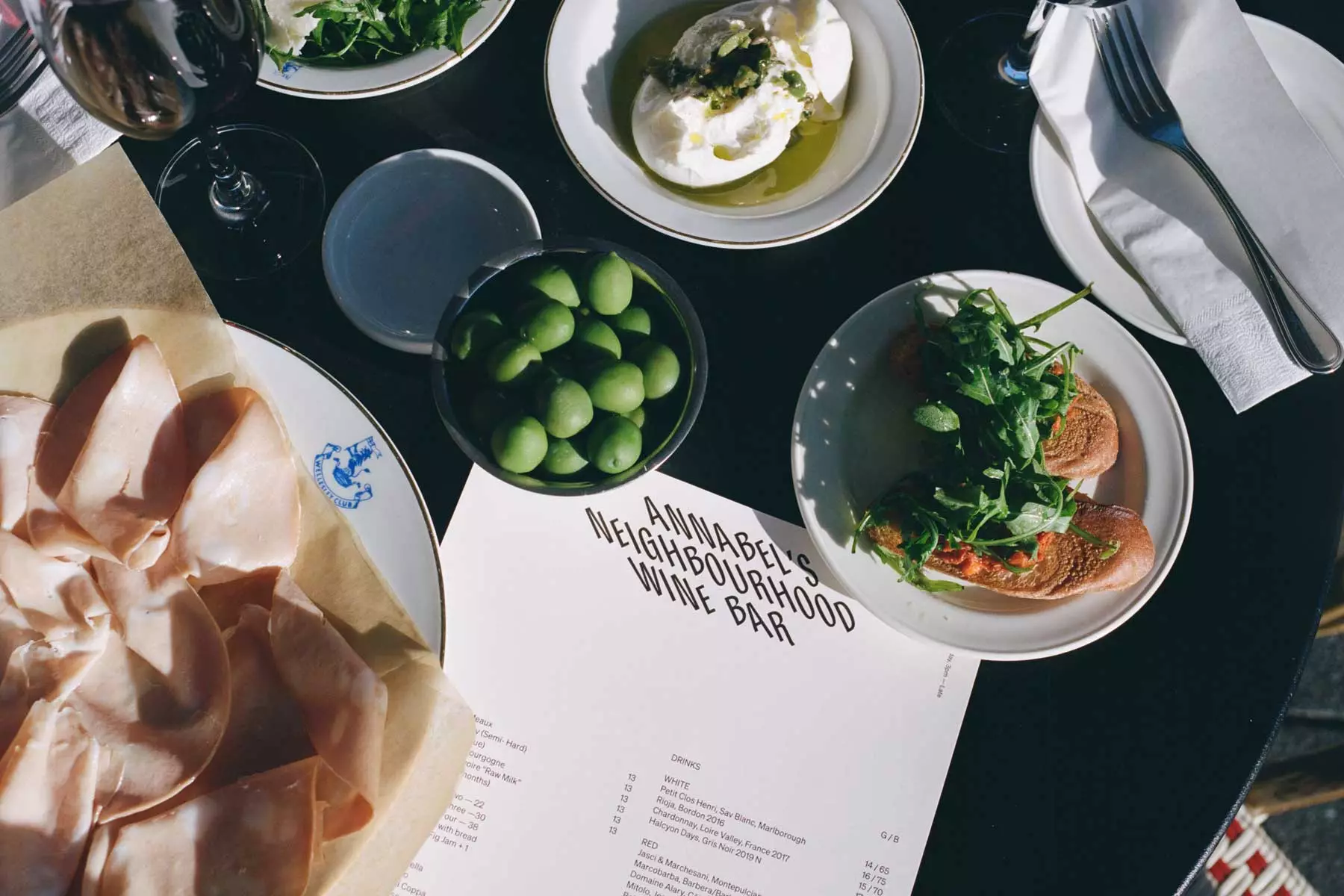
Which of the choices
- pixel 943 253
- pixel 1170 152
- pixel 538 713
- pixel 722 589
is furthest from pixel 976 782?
pixel 1170 152

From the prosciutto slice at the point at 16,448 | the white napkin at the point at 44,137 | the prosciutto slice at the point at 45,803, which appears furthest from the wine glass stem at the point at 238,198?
the prosciutto slice at the point at 45,803

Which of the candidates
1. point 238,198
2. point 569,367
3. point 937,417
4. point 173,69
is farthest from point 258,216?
point 937,417

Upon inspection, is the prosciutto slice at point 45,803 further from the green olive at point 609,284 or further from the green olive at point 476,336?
the green olive at point 609,284

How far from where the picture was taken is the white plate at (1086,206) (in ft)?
2.91

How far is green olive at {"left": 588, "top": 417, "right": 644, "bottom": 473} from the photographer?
76 cm

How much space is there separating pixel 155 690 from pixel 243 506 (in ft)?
0.61

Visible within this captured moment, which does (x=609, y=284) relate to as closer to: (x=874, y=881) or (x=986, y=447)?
(x=986, y=447)

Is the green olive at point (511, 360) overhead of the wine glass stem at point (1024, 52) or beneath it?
beneath

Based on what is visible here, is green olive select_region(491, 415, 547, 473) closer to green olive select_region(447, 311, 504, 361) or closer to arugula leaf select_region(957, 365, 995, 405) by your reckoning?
green olive select_region(447, 311, 504, 361)

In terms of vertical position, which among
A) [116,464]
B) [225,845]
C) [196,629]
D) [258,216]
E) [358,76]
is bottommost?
[225,845]

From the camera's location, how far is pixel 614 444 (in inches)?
29.8

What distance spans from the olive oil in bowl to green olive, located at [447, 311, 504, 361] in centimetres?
24

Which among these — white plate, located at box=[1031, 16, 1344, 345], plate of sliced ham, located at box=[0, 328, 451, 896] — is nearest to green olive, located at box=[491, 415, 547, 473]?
plate of sliced ham, located at box=[0, 328, 451, 896]

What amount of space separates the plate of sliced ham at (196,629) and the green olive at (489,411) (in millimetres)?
81
